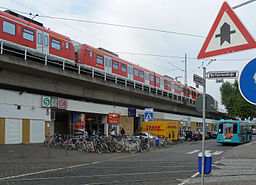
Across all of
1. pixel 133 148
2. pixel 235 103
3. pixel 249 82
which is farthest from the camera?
pixel 235 103

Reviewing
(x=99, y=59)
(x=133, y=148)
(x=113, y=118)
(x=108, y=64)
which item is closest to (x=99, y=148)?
(x=133, y=148)

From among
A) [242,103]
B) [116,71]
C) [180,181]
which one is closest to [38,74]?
[116,71]

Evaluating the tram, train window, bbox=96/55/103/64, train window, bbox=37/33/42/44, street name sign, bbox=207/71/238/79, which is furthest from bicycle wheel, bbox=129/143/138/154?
street name sign, bbox=207/71/238/79

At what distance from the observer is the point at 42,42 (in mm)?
21125

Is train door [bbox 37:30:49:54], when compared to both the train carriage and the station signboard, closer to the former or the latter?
the train carriage

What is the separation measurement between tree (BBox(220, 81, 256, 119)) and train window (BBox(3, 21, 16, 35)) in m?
38.0

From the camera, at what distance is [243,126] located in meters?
30.5

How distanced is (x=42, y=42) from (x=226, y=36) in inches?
751

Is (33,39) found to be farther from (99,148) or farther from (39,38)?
(99,148)

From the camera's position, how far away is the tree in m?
48.3

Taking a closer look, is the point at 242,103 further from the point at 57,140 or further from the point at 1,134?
the point at 1,134

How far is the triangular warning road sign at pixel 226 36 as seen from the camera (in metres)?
3.86

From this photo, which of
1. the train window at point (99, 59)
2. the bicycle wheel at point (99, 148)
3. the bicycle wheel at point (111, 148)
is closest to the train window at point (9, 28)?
the train window at point (99, 59)

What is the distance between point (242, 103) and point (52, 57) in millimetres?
37135
